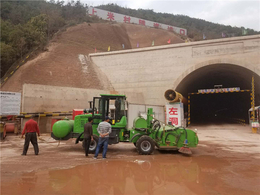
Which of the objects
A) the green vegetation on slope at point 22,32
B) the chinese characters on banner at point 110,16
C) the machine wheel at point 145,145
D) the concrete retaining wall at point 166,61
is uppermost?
the chinese characters on banner at point 110,16

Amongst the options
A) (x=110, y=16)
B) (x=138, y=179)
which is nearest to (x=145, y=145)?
(x=138, y=179)

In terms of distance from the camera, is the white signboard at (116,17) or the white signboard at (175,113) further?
the white signboard at (116,17)

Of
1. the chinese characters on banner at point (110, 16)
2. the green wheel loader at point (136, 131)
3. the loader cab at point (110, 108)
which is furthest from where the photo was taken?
the chinese characters on banner at point (110, 16)

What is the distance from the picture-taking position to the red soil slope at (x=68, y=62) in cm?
1916

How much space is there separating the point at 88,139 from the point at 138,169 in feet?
7.90

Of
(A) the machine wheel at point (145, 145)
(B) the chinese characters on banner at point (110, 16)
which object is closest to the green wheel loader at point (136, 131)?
(A) the machine wheel at point (145, 145)

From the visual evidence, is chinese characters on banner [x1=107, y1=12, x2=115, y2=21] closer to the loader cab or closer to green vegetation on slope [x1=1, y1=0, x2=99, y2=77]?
green vegetation on slope [x1=1, y1=0, x2=99, y2=77]

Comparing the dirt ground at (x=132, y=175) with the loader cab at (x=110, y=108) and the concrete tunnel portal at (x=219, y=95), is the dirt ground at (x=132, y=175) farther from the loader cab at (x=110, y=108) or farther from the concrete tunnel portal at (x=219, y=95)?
the concrete tunnel portal at (x=219, y=95)

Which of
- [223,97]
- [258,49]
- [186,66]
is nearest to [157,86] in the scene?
[186,66]

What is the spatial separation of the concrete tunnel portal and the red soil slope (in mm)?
9958

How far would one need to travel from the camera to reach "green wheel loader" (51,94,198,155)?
24.0ft

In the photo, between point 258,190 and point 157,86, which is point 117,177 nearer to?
point 258,190

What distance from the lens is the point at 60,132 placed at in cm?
796

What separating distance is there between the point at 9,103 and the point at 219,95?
31319 mm
